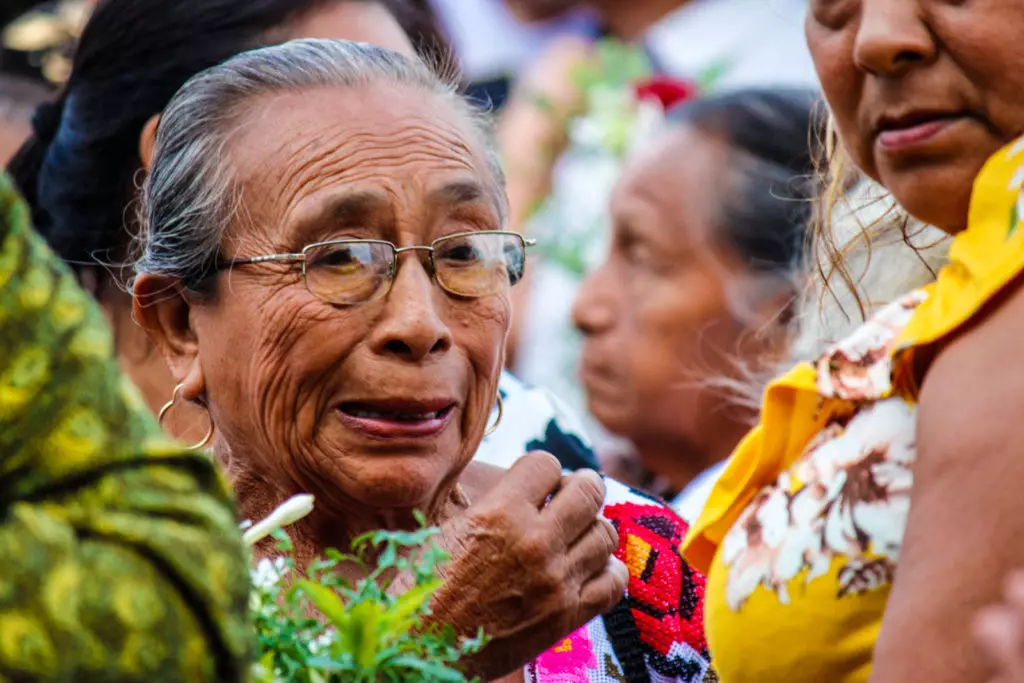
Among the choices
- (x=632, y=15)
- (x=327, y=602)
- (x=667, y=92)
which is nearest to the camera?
(x=327, y=602)

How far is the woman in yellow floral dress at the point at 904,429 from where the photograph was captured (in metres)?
1.54

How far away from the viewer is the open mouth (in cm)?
257

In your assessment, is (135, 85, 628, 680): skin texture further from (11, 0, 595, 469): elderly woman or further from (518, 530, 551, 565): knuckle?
(11, 0, 595, 469): elderly woman

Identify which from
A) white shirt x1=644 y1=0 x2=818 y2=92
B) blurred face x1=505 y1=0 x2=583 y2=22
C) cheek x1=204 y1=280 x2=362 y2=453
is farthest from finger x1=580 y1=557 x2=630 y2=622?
blurred face x1=505 y1=0 x2=583 y2=22

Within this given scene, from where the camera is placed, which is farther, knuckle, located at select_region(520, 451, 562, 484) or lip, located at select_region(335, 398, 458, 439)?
lip, located at select_region(335, 398, 458, 439)

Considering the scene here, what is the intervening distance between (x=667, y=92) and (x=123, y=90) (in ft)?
8.00

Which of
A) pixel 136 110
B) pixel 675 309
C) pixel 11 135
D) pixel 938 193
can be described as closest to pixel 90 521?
pixel 938 193

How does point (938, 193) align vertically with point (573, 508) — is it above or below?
above

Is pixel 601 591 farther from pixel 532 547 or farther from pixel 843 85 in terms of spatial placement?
pixel 843 85

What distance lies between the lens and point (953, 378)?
1.60 metres

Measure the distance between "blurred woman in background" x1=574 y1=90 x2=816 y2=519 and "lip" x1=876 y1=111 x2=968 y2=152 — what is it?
2829 millimetres

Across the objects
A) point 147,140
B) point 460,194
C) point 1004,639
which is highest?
point 1004,639

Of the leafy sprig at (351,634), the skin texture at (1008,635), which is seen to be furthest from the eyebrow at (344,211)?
the skin texture at (1008,635)

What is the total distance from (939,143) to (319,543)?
1.32m
